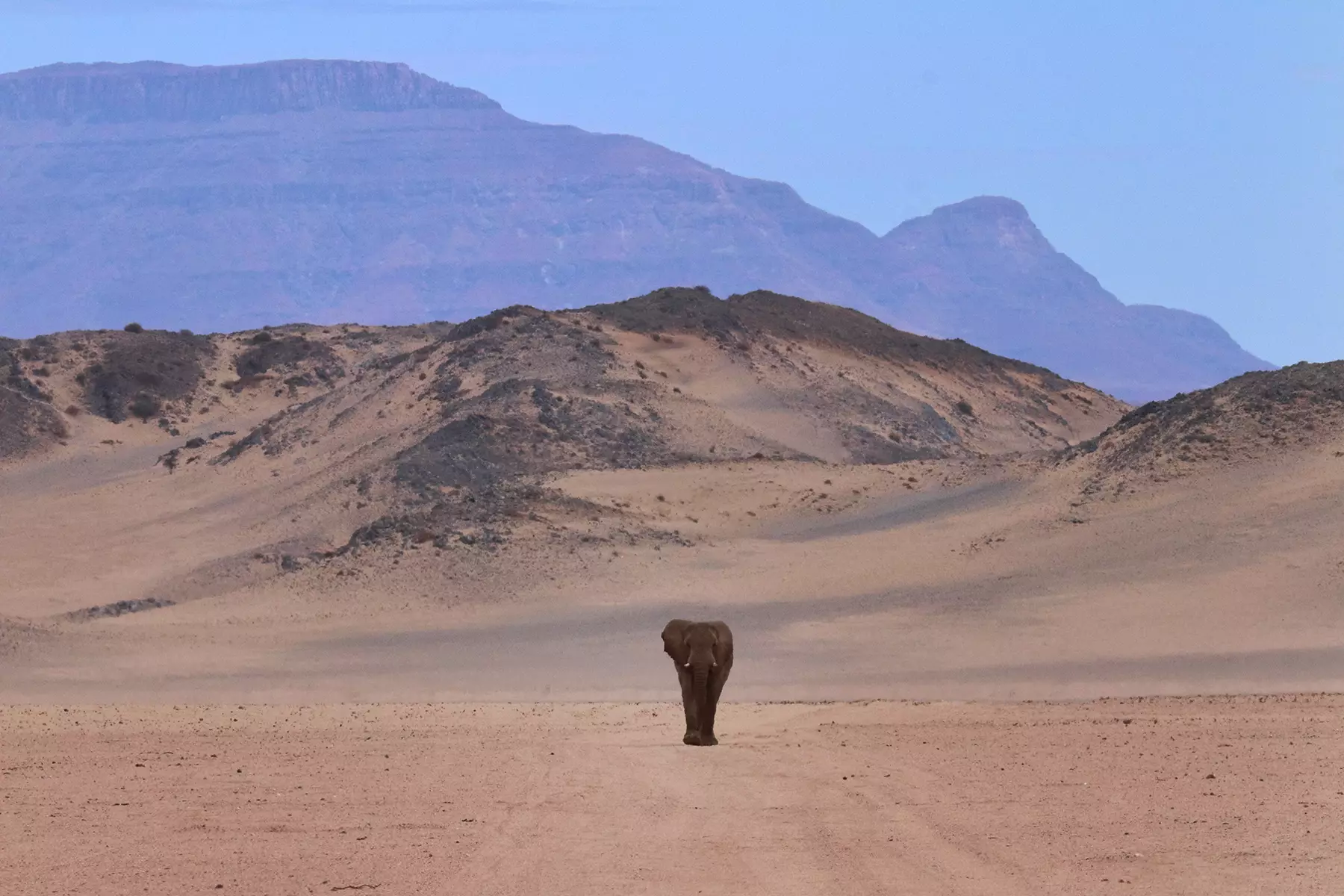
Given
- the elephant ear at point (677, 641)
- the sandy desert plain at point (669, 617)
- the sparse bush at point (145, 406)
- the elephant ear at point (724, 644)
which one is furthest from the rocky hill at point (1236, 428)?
the sparse bush at point (145, 406)

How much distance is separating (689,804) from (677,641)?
6.25 m

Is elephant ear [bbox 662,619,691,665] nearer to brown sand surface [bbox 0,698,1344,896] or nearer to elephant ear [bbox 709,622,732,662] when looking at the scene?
elephant ear [bbox 709,622,732,662]

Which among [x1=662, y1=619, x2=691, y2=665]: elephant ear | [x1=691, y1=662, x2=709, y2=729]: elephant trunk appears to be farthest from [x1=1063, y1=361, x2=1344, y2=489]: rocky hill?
[x1=691, y1=662, x2=709, y2=729]: elephant trunk

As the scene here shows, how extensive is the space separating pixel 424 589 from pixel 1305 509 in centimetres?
1590

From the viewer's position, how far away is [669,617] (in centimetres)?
3278

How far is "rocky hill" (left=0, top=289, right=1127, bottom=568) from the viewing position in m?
45.5

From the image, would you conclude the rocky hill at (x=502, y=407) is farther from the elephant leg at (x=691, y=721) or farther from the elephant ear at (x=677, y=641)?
the elephant leg at (x=691, y=721)

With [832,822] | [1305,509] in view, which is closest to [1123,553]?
[1305,509]

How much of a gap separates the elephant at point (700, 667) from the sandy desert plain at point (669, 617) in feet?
1.93

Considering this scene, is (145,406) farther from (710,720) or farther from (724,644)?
(710,720)

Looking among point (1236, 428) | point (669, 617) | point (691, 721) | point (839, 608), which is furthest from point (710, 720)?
point (1236, 428)

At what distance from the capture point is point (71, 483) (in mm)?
64125

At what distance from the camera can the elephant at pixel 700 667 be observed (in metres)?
19.9

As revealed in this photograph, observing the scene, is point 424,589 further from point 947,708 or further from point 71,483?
point 71,483
